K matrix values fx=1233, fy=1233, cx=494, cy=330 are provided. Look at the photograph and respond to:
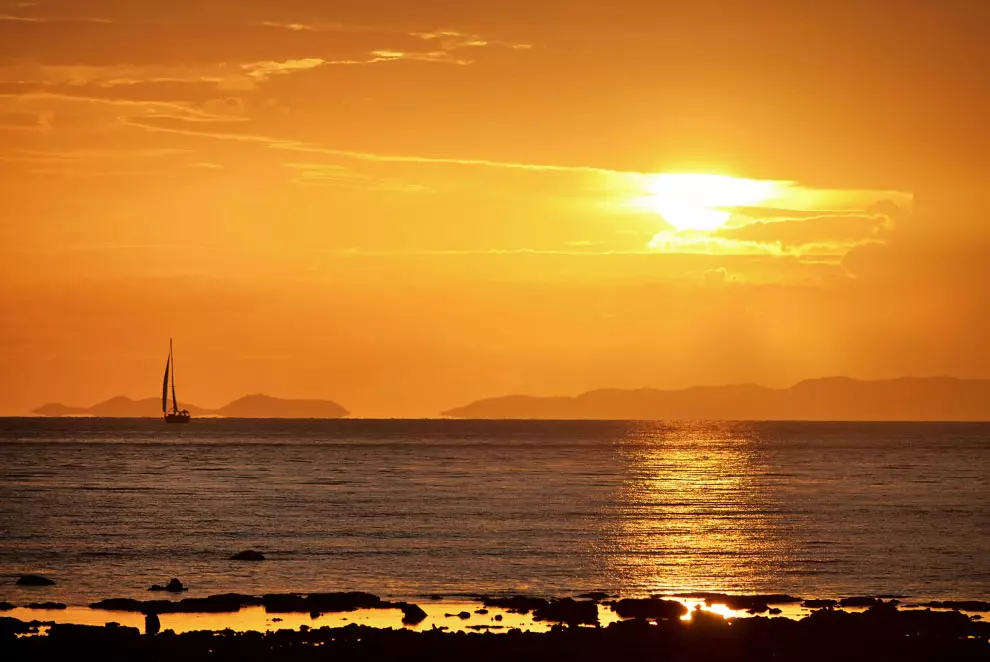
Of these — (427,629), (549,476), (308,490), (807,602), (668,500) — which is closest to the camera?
(427,629)

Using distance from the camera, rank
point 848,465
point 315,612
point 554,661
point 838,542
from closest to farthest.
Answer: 1. point 554,661
2. point 315,612
3. point 838,542
4. point 848,465

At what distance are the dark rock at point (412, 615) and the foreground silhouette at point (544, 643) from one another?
16.0 ft

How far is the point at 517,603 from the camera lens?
58.1m

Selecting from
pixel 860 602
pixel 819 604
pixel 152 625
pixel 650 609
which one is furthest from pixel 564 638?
pixel 860 602

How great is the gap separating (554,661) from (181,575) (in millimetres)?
31665

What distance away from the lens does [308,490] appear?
5399 inches

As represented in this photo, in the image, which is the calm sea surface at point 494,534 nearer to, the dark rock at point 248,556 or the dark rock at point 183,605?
the dark rock at point 248,556

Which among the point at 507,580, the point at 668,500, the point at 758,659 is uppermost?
the point at 668,500

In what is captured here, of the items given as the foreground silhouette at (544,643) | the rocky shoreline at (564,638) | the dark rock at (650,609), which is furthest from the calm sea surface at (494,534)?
the foreground silhouette at (544,643)

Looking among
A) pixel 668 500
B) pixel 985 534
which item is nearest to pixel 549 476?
pixel 668 500

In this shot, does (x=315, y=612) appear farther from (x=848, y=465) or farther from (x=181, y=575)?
(x=848, y=465)

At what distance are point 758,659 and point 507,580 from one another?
80.3ft

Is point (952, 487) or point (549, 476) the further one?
point (549, 476)

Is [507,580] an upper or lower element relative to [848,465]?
lower
